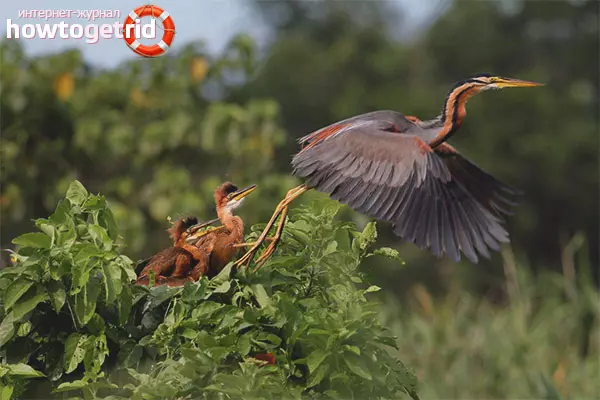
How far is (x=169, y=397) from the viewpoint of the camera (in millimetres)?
2664

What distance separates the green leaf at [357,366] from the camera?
2715 millimetres

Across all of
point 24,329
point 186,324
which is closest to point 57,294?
point 24,329

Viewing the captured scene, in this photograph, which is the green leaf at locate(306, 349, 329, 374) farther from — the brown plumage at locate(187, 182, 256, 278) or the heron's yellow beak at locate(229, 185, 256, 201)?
the heron's yellow beak at locate(229, 185, 256, 201)

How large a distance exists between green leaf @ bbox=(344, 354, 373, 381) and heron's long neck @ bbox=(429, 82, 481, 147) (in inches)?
39.5

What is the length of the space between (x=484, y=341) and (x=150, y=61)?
360 centimetres

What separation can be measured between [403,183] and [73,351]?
1.16 metres

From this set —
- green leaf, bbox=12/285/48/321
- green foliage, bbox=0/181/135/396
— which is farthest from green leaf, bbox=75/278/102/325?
green leaf, bbox=12/285/48/321

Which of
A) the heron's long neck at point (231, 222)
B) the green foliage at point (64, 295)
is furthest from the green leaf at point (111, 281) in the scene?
the heron's long neck at point (231, 222)

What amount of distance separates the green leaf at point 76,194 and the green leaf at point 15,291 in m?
0.30

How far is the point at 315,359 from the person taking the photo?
8.88 ft

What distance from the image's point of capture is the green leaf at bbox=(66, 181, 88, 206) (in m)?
3.02

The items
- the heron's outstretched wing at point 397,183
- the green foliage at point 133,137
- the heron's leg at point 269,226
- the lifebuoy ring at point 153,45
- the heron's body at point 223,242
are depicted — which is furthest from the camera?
the green foliage at point 133,137

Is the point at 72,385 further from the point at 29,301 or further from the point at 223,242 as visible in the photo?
the point at 223,242

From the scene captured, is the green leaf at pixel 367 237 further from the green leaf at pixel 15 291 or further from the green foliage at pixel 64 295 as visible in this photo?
the green leaf at pixel 15 291
